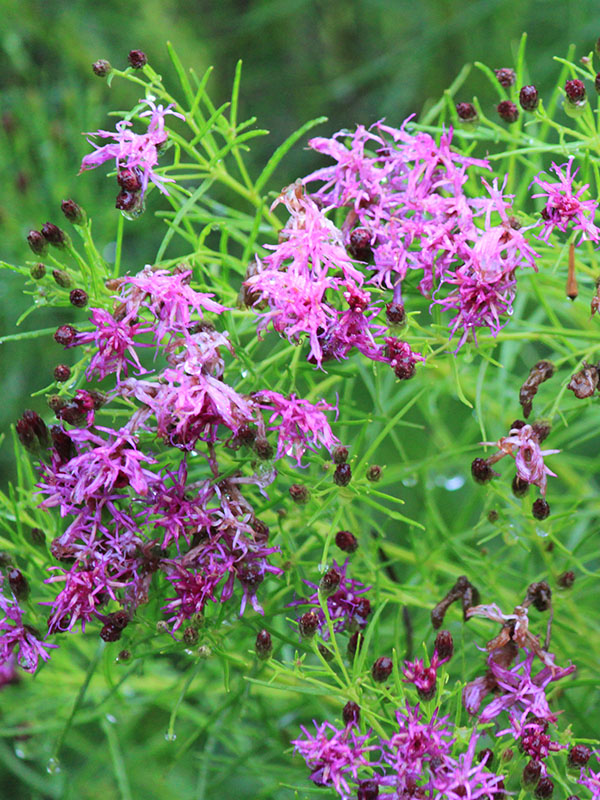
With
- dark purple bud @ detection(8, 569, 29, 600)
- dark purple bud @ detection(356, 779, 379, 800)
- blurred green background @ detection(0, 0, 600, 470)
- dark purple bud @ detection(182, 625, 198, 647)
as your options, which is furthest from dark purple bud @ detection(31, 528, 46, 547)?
blurred green background @ detection(0, 0, 600, 470)

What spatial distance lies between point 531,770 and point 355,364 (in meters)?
0.29

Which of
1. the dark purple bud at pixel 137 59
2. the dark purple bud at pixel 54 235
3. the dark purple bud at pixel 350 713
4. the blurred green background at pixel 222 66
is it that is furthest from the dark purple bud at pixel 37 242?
the blurred green background at pixel 222 66

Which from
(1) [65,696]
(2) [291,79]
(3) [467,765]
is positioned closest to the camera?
(3) [467,765]

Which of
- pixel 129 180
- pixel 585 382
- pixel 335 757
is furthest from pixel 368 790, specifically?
pixel 129 180

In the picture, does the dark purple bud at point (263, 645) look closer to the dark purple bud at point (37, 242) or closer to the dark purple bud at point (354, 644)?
the dark purple bud at point (354, 644)

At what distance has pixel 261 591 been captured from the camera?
585 mm

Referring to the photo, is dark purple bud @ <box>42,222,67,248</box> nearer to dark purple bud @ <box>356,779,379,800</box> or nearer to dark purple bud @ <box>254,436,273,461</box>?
dark purple bud @ <box>254,436,273,461</box>

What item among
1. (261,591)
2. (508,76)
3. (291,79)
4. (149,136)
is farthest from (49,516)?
(291,79)

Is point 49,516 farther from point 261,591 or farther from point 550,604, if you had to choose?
point 550,604

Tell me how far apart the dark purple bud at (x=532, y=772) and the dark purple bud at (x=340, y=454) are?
18 centimetres

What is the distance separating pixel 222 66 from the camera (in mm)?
1430

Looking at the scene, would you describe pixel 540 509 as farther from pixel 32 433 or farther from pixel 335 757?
pixel 32 433

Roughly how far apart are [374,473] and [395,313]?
0.10m

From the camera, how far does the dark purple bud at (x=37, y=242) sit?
0.54 m
